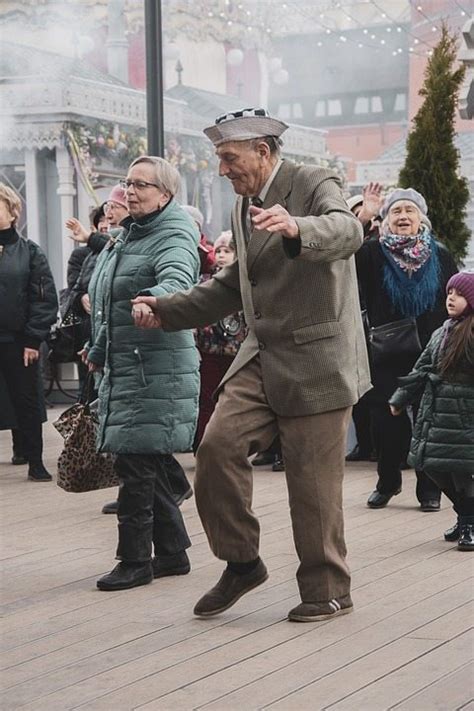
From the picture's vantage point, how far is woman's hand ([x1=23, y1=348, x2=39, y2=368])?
9203mm

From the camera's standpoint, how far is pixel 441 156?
438 inches

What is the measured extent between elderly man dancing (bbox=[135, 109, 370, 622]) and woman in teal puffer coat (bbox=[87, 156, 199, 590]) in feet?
1.63

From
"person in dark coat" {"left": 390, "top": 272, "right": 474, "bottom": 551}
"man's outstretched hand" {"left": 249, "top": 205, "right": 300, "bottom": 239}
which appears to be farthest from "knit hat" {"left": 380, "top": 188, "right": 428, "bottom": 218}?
"man's outstretched hand" {"left": 249, "top": 205, "right": 300, "bottom": 239}

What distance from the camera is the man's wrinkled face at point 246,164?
17.2ft

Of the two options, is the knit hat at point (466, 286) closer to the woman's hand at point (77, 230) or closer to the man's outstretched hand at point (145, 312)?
the man's outstretched hand at point (145, 312)

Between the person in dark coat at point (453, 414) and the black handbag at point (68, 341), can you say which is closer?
the person in dark coat at point (453, 414)

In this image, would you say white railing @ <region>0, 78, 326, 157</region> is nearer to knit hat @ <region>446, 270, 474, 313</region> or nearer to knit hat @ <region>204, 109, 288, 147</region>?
knit hat @ <region>446, 270, 474, 313</region>

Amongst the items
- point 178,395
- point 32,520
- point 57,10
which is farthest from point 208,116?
point 178,395

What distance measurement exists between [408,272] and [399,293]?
0.39ft

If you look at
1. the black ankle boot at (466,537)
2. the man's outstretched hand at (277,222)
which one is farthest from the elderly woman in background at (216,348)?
the man's outstretched hand at (277,222)

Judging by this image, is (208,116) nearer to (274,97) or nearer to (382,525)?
(274,97)

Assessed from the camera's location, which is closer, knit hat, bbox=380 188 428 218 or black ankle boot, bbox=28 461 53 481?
knit hat, bbox=380 188 428 218

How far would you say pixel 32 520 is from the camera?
771 cm

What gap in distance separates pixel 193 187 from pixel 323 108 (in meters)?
1.40
